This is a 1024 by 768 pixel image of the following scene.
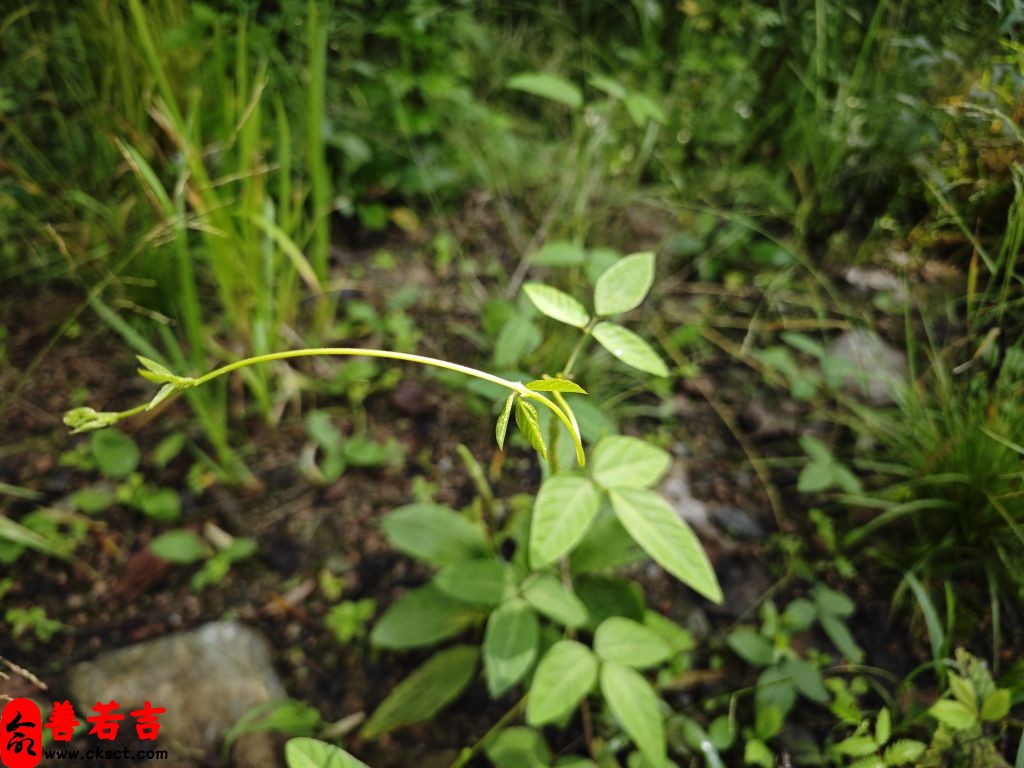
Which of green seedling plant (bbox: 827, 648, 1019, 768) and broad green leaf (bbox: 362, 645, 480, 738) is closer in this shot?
green seedling plant (bbox: 827, 648, 1019, 768)

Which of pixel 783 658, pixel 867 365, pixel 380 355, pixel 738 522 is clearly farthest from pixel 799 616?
pixel 380 355

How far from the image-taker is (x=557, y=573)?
0.95 metres

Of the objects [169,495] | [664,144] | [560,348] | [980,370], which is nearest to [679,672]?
[560,348]

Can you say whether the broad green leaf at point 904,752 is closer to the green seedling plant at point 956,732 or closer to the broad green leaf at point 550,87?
the green seedling plant at point 956,732

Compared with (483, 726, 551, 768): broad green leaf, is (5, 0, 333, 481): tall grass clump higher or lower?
higher

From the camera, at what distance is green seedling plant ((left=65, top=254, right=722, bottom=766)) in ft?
2.22

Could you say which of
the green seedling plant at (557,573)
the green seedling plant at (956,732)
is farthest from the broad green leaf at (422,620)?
the green seedling plant at (956,732)

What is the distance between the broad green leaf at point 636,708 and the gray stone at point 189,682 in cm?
61

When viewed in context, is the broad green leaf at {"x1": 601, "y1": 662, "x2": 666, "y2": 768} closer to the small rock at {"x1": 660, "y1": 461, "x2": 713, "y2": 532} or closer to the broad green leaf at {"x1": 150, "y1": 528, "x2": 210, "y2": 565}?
the small rock at {"x1": 660, "y1": 461, "x2": 713, "y2": 532}

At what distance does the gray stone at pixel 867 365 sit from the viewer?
1.27 m

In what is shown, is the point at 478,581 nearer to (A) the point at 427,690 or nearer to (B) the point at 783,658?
(A) the point at 427,690

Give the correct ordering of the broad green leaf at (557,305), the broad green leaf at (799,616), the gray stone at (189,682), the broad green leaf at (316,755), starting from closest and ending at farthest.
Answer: the broad green leaf at (316,755) → the broad green leaf at (557,305) → the gray stone at (189,682) → the broad green leaf at (799,616)

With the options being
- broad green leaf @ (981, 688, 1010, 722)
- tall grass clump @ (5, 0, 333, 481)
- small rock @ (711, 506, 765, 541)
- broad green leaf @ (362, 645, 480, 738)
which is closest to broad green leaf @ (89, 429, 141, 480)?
tall grass clump @ (5, 0, 333, 481)

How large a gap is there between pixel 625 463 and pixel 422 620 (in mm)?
470
